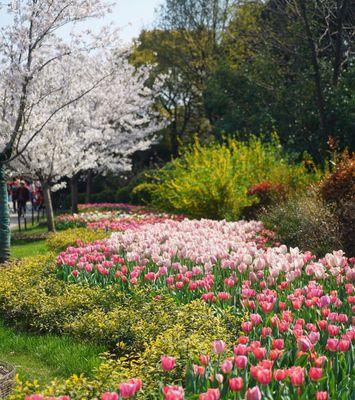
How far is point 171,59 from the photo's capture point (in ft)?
108

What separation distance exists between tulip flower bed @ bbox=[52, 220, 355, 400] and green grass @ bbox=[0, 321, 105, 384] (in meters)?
0.97

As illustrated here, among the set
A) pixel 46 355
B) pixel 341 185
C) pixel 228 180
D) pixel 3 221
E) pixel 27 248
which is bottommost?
pixel 46 355

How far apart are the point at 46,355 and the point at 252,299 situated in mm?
1992

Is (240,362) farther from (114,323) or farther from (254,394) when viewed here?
(114,323)

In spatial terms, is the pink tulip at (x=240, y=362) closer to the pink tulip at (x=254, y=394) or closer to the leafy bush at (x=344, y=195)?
the pink tulip at (x=254, y=394)

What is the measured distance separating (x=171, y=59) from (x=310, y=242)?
25.0 metres

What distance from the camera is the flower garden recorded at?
343cm

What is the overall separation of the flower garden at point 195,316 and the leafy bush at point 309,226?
0.44 m

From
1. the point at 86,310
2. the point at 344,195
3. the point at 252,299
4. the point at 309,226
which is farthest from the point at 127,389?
the point at 344,195

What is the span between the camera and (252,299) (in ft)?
19.1

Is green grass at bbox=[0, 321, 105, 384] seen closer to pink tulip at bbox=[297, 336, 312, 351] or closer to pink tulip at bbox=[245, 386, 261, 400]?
pink tulip at bbox=[297, 336, 312, 351]

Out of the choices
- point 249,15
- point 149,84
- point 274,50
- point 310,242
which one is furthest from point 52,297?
point 149,84

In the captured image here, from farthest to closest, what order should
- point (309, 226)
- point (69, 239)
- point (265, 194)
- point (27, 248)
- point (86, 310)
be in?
point (27, 248)
point (265, 194)
point (69, 239)
point (309, 226)
point (86, 310)

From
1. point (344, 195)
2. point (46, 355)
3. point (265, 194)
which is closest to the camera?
point (46, 355)
